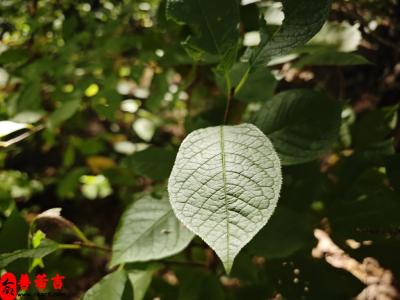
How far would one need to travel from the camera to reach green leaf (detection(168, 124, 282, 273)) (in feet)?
1.57

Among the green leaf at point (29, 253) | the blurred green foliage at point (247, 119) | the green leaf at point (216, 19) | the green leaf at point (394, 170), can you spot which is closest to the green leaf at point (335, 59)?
the blurred green foliage at point (247, 119)

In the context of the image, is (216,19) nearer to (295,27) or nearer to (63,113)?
(295,27)

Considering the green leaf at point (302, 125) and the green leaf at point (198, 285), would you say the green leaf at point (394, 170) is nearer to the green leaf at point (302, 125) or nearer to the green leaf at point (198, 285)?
the green leaf at point (302, 125)

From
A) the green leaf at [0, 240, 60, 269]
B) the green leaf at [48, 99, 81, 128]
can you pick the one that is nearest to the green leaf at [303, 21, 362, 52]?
the green leaf at [48, 99, 81, 128]

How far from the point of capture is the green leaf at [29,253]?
0.77 meters

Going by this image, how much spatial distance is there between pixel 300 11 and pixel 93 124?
2.01 m

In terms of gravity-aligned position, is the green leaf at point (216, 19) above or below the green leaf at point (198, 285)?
above

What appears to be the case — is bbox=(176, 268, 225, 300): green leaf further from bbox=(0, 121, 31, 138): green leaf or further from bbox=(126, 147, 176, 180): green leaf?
bbox=(0, 121, 31, 138): green leaf

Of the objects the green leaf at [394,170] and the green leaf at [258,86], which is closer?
the green leaf at [394,170]

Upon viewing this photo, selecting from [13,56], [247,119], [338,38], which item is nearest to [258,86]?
[247,119]

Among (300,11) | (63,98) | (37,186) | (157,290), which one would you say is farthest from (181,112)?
(300,11)

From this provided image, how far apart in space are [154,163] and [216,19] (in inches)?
18.2

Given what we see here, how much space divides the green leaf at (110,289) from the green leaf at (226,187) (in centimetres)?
42

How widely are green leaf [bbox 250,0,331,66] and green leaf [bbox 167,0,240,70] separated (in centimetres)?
6
